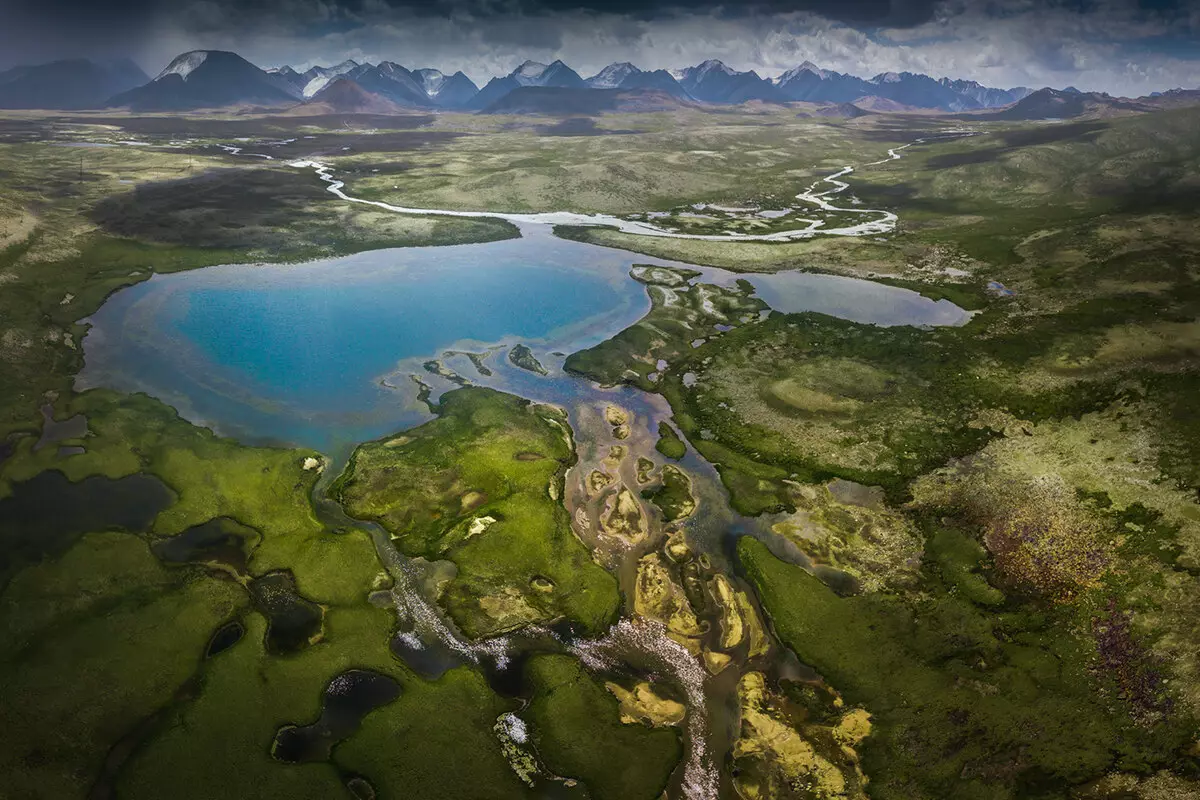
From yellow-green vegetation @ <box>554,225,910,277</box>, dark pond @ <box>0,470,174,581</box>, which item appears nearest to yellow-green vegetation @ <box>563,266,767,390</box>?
yellow-green vegetation @ <box>554,225,910,277</box>

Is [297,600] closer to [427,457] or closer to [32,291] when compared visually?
[427,457]

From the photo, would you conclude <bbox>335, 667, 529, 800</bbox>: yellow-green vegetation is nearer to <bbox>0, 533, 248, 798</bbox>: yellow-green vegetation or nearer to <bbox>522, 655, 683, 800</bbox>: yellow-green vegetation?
<bbox>522, 655, 683, 800</bbox>: yellow-green vegetation

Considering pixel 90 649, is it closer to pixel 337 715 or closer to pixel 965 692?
pixel 337 715

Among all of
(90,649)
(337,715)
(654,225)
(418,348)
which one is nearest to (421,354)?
(418,348)

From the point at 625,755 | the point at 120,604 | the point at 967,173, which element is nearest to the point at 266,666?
the point at 120,604

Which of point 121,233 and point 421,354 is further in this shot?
point 121,233

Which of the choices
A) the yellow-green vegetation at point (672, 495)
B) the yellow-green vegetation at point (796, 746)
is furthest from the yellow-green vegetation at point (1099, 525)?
the yellow-green vegetation at point (672, 495)
